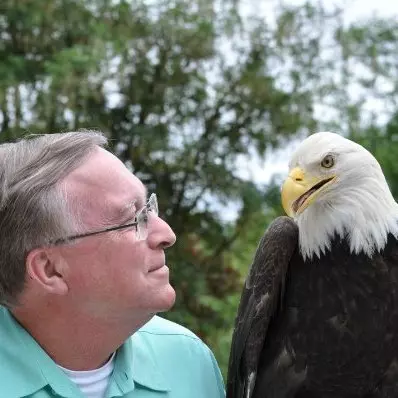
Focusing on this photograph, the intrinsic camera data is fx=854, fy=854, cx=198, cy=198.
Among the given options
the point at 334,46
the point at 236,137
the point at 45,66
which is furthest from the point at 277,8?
the point at 45,66

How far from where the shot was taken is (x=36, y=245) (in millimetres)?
2172

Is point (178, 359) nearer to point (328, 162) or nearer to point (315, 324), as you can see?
point (315, 324)

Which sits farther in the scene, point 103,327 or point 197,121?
point 197,121

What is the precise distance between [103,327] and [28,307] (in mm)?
209

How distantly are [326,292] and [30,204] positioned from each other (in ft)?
3.99

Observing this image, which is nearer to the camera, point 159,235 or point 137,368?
point 159,235

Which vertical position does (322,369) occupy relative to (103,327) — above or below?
below

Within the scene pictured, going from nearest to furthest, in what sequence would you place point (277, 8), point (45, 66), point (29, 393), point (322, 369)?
point (29, 393)
point (322, 369)
point (45, 66)
point (277, 8)

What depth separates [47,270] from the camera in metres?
2.19

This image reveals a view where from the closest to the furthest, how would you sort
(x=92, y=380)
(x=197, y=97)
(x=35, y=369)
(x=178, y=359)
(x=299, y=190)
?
(x=35, y=369) → (x=92, y=380) → (x=178, y=359) → (x=299, y=190) → (x=197, y=97)

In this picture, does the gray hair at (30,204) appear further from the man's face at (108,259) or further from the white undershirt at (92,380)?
the white undershirt at (92,380)

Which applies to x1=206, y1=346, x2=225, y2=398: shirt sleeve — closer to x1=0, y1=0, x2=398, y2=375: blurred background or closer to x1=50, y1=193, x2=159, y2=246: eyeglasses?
x1=50, y1=193, x2=159, y2=246: eyeglasses

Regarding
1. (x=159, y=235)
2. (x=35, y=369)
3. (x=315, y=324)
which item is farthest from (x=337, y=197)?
(x=35, y=369)

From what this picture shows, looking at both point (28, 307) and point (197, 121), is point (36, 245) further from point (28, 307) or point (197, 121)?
point (197, 121)
